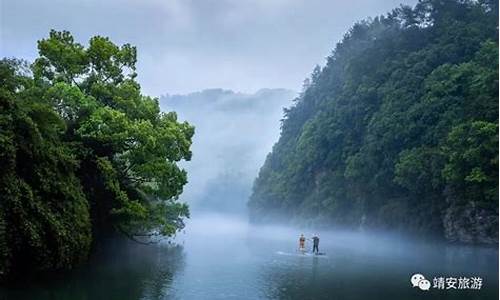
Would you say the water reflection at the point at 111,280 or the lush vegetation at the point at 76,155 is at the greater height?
the lush vegetation at the point at 76,155

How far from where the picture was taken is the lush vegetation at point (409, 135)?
1751 inches

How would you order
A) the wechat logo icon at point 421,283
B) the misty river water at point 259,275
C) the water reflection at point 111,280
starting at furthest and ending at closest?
the wechat logo icon at point 421,283 → the misty river water at point 259,275 → the water reflection at point 111,280

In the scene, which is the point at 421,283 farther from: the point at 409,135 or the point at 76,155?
the point at 409,135

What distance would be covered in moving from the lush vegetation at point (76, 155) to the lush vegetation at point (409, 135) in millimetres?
24035

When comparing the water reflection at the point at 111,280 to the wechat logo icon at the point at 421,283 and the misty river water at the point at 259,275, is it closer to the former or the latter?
the misty river water at the point at 259,275

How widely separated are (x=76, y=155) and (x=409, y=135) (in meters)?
36.9

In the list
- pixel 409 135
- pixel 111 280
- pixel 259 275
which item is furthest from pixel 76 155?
pixel 409 135

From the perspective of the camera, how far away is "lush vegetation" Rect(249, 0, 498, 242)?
146 ft

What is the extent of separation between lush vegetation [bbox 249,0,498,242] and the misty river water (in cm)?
838

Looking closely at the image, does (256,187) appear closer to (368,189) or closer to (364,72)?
(364,72)

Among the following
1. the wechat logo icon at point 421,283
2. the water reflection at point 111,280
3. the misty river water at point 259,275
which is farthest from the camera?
the wechat logo icon at point 421,283

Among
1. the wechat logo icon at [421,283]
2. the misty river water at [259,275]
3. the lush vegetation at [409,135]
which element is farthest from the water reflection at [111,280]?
the lush vegetation at [409,135]

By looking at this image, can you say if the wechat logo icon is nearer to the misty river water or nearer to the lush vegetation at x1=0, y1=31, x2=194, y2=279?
the misty river water

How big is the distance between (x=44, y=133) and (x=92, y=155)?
5303 millimetres
